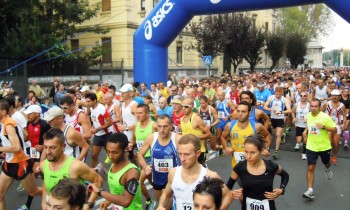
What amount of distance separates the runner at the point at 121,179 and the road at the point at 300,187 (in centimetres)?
249

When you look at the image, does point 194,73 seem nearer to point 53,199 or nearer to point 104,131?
point 104,131

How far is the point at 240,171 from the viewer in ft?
12.3

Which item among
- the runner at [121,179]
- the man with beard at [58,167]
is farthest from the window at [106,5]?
the runner at [121,179]

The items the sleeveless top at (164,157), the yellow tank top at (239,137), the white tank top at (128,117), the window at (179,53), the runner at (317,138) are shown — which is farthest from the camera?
the window at (179,53)

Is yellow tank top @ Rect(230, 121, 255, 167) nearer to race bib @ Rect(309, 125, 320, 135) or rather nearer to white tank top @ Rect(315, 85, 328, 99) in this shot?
race bib @ Rect(309, 125, 320, 135)

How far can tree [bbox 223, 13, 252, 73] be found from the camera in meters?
27.0

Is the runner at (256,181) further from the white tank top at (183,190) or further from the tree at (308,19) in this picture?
the tree at (308,19)

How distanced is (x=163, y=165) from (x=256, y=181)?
4.29 ft

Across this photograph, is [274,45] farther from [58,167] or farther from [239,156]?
[58,167]

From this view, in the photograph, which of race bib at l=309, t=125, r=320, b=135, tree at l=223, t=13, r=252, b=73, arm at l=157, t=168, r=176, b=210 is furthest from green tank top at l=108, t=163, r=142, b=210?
tree at l=223, t=13, r=252, b=73

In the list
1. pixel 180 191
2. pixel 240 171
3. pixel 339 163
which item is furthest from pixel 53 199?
pixel 339 163

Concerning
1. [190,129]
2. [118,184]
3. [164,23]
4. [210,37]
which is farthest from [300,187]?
[210,37]

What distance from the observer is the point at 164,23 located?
11742 millimetres

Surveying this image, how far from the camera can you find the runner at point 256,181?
3.65 meters
